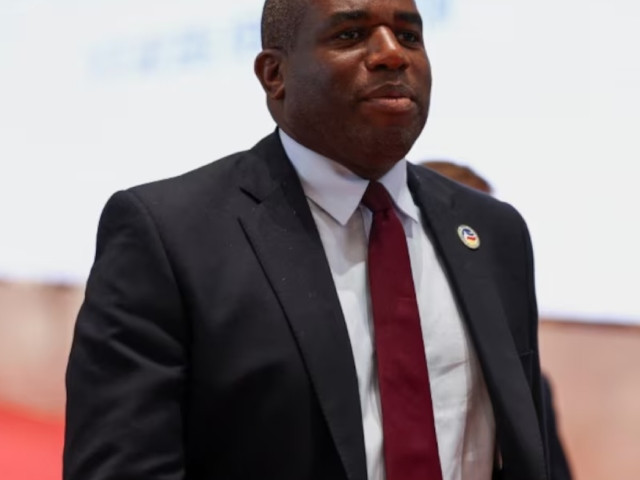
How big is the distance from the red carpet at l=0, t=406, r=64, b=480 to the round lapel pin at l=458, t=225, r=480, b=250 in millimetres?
2991

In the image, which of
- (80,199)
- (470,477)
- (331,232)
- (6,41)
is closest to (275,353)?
(331,232)

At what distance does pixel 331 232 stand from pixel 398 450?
287mm

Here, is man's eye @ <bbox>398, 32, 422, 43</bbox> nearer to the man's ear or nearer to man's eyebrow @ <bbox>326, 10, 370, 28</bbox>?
man's eyebrow @ <bbox>326, 10, 370, 28</bbox>

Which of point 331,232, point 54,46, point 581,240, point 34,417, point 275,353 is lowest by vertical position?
point 34,417

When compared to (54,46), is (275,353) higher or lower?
lower

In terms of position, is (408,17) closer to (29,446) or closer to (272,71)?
(272,71)

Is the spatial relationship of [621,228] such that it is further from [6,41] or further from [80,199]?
[6,41]

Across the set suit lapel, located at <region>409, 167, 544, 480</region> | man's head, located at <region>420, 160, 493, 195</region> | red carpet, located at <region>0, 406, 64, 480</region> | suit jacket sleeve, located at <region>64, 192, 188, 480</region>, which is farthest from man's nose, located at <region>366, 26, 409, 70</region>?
red carpet, located at <region>0, 406, 64, 480</region>

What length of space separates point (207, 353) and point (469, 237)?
429mm

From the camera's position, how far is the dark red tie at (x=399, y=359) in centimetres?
142

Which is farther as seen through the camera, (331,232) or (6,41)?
(6,41)

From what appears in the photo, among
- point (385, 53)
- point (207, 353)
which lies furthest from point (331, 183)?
point (207, 353)

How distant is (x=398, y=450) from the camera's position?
1416 millimetres

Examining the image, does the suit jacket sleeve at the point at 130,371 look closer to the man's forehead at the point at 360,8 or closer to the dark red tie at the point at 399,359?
the dark red tie at the point at 399,359
